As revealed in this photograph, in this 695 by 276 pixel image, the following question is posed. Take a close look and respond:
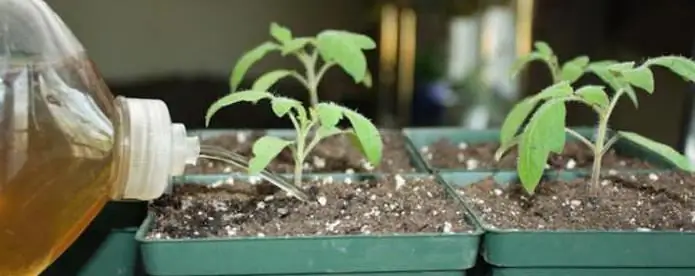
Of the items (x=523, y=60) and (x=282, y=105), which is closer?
(x=282, y=105)

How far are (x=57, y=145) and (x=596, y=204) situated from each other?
0.39m

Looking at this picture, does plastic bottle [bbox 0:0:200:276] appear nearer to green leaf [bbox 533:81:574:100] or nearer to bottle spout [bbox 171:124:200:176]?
bottle spout [bbox 171:124:200:176]

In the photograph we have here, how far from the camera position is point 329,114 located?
26.3 inches

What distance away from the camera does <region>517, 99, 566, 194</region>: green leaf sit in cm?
65

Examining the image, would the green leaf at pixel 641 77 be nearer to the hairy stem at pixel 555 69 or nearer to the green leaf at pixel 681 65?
the green leaf at pixel 681 65

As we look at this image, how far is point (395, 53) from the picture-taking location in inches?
41.3

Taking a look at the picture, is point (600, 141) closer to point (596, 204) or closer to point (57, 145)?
point (596, 204)

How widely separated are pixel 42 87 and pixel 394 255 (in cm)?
26

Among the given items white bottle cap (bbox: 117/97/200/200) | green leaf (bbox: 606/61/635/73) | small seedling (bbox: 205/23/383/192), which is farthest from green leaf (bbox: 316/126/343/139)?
green leaf (bbox: 606/61/635/73)

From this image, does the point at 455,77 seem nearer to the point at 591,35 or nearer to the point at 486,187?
the point at 591,35

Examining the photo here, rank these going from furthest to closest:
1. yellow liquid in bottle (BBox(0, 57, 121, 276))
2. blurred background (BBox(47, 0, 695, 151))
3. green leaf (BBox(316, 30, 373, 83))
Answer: blurred background (BBox(47, 0, 695, 151)) → green leaf (BBox(316, 30, 373, 83)) → yellow liquid in bottle (BBox(0, 57, 121, 276))

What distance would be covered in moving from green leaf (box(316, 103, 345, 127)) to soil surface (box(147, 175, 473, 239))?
0.06 metres

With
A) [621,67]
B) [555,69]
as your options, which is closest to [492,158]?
[555,69]

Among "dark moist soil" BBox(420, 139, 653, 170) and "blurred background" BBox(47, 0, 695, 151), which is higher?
"blurred background" BBox(47, 0, 695, 151)
